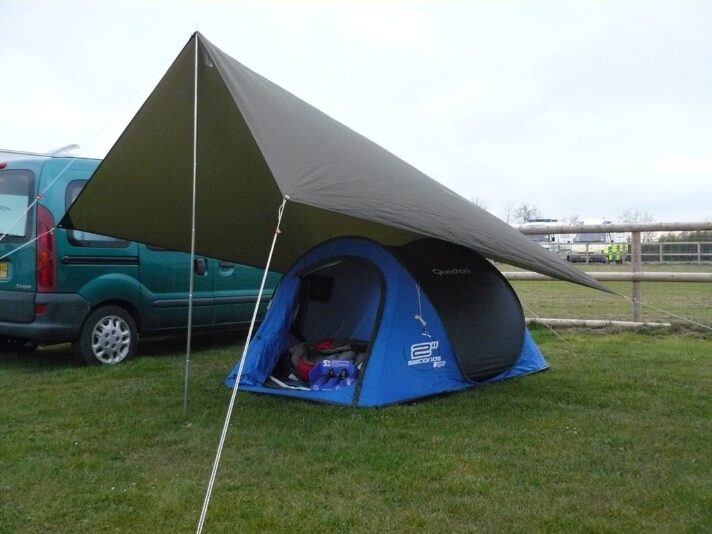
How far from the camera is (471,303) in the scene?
5.82m

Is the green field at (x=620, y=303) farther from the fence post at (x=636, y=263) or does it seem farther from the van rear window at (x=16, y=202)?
the van rear window at (x=16, y=202)

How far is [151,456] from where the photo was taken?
4113mm

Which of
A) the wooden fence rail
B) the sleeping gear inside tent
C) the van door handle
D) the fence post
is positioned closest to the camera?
the sleeping gear inside tent

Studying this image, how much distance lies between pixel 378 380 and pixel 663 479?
206 centimetres

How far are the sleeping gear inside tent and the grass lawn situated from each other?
0.20m

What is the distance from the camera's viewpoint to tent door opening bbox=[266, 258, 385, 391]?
5.95 metres

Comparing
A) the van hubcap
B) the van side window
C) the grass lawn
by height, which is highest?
the van side window

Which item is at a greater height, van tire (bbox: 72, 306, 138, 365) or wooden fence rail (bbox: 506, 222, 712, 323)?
wooden fence rail (bbox: 506, 222, 712, 323)

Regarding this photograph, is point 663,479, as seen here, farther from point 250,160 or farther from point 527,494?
point 250,160

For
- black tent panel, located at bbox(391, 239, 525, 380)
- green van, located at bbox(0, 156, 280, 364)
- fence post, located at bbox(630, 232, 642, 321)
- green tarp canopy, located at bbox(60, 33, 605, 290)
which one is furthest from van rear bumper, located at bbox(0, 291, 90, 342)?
fence post, located at bbox(630, 232, 642, 321)

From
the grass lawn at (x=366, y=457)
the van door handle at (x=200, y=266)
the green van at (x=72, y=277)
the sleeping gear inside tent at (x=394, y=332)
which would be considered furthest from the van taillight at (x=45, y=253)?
the sleeping gear inside tent at (x=394, y=332)

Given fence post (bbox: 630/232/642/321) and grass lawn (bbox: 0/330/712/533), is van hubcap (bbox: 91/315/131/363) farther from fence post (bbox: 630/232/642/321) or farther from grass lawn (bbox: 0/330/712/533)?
fence post (bbox: 630/232/642/321)

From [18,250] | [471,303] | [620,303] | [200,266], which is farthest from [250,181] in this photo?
[620,303]

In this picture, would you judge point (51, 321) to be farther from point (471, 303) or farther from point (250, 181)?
point (471, 303)
